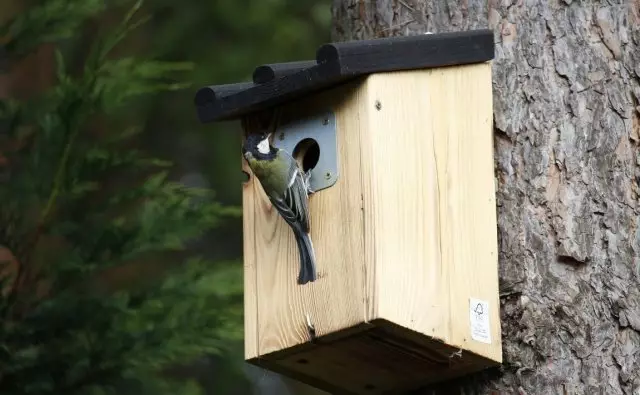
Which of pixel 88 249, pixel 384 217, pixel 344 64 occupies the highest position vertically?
pixel 344 64

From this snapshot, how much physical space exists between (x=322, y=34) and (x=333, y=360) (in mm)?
3246

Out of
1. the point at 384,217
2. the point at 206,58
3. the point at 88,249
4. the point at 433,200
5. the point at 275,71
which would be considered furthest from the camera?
the point at 206,58

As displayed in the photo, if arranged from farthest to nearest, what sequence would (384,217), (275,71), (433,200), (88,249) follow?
(88,249) < (275,71) < (433,200) < (384,217)

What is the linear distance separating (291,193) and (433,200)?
0.35 meters

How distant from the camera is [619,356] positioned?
10.8ft

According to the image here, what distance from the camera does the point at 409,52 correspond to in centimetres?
330

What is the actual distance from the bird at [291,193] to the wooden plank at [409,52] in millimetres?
297

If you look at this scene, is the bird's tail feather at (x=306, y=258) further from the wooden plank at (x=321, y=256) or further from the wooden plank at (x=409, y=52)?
the wooden plank at (x=409, y=52)

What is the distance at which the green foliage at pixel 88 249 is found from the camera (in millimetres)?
4414

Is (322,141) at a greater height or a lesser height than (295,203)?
greater

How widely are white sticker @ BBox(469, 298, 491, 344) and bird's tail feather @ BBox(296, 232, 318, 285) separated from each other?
1.27 feet

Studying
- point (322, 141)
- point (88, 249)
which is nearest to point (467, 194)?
point (322, 141)

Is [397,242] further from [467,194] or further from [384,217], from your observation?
[467,194]

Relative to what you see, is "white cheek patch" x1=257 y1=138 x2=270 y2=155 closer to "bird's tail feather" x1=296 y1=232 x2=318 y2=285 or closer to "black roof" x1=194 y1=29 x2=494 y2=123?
"black roof" x1=194 y1=29 x2=494 y2=123
